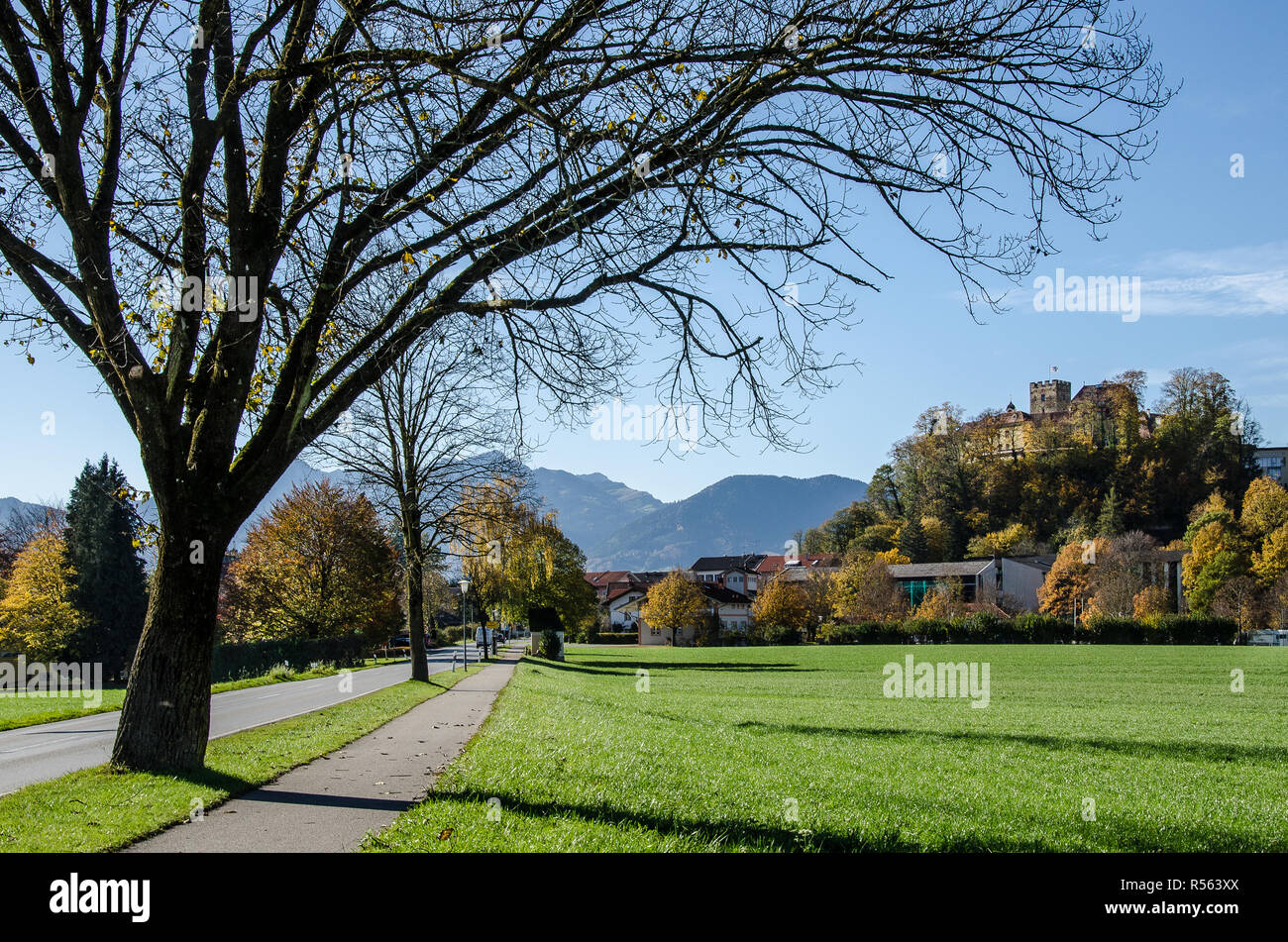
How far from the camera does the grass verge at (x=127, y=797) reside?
6453mm

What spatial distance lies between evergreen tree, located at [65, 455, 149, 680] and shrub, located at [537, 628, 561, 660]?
24847mm

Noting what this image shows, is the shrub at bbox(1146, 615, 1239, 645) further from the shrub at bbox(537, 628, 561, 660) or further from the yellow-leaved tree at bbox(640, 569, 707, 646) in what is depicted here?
the shrub at bbox(537, 628, 561, 660)

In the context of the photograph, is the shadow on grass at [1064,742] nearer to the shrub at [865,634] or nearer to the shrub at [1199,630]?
the shrub at [1199,630]

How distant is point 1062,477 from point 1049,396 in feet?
195

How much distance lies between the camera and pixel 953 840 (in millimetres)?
6977

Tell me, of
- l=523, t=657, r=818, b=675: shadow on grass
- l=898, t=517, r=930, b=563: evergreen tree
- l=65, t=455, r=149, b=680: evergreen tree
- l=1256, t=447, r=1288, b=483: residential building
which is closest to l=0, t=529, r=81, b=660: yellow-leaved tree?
l=65, t=455, r=149, b=680: evergreen tree

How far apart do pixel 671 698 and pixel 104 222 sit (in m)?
20.8

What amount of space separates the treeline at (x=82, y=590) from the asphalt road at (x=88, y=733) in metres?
31.0

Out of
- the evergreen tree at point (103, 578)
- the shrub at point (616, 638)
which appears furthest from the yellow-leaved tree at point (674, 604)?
the evergreen tree at point (103, 578)

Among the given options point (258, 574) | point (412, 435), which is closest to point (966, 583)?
point (258, 574)

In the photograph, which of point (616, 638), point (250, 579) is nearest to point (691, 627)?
point (616, 638)

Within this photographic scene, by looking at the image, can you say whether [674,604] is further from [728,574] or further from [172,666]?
[728,574]

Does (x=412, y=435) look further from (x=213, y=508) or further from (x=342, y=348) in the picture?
(x=213, y=508)

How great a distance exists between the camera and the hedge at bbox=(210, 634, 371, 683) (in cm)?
4056
